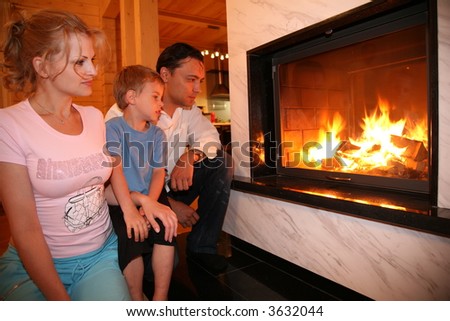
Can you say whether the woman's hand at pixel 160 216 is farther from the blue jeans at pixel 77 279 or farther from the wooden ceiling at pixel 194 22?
the wooden ceiling at pixel 194 22

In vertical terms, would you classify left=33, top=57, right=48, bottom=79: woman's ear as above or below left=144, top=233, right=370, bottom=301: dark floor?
above

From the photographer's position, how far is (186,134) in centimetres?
194

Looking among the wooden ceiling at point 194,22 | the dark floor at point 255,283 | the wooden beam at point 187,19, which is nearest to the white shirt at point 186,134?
the dark floor at point 255,283

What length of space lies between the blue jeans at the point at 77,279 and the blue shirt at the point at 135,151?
0.43 metres

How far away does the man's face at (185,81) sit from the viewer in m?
1.77

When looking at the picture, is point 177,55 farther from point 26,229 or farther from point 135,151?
point 26,229

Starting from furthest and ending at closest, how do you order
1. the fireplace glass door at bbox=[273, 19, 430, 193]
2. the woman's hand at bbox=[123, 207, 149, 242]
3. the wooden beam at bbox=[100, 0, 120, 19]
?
the wooden beam at bbox=[100, 0, 120, 19]
the fireplace glass door at bbox=[273, 19, 430, 193]
the woman's hand at bbox=[123, 207, 149, 242]

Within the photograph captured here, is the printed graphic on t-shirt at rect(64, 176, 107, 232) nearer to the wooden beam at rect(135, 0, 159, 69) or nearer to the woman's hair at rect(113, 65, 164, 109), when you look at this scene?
the woman's hair at rect(113, 65, 164, 109)

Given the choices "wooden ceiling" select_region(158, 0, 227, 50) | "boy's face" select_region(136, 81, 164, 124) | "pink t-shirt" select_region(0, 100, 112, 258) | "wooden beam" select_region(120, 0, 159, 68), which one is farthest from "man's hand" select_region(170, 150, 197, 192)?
"wooden ceiling" select_region(158, 0, 227, 50)

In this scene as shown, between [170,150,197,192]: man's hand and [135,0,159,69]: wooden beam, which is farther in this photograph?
[135,0,159,69]: wooden beam

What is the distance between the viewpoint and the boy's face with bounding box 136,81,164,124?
1.33 meters

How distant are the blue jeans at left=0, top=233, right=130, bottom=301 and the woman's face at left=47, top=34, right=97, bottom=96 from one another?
1.68ft

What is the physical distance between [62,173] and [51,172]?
3 centimetres
